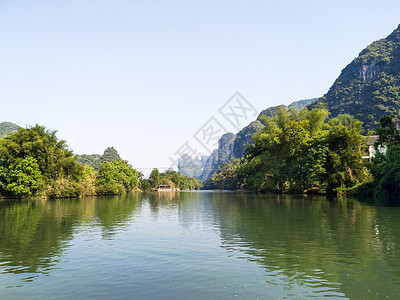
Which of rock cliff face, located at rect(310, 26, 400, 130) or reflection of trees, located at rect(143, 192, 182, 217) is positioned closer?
reflection of trees, located at rect(143, 192, 182, 217)

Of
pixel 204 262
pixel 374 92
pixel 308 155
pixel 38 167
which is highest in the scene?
pixel 374 92

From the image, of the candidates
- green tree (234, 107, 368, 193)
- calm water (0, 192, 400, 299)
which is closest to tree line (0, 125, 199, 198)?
green tree (234, 107, 368, 193)

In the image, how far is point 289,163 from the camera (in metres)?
67.4

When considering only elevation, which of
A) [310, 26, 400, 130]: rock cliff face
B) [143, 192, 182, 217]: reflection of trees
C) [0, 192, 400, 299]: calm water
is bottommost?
[143, 192, 182, 217]: reflection of trees

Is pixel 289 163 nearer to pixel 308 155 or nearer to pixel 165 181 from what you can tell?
pixel 308 155

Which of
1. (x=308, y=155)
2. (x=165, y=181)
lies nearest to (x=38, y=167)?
(x=308, y=155)

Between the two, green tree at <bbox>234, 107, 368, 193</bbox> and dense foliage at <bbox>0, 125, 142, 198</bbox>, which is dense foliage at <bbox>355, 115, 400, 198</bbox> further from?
dense foliage at <bbox>0, 125, 142, 198</bbox>

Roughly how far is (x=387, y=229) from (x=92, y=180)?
67.0 metres

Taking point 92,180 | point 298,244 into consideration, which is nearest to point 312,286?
point 298,244

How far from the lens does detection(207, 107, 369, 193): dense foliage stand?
52.3 m

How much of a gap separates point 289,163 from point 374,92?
377ft

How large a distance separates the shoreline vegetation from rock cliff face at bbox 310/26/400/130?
7001 cm

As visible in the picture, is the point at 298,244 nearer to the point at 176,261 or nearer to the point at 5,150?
the point at 176,261

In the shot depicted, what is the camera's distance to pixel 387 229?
1712 centimetres
